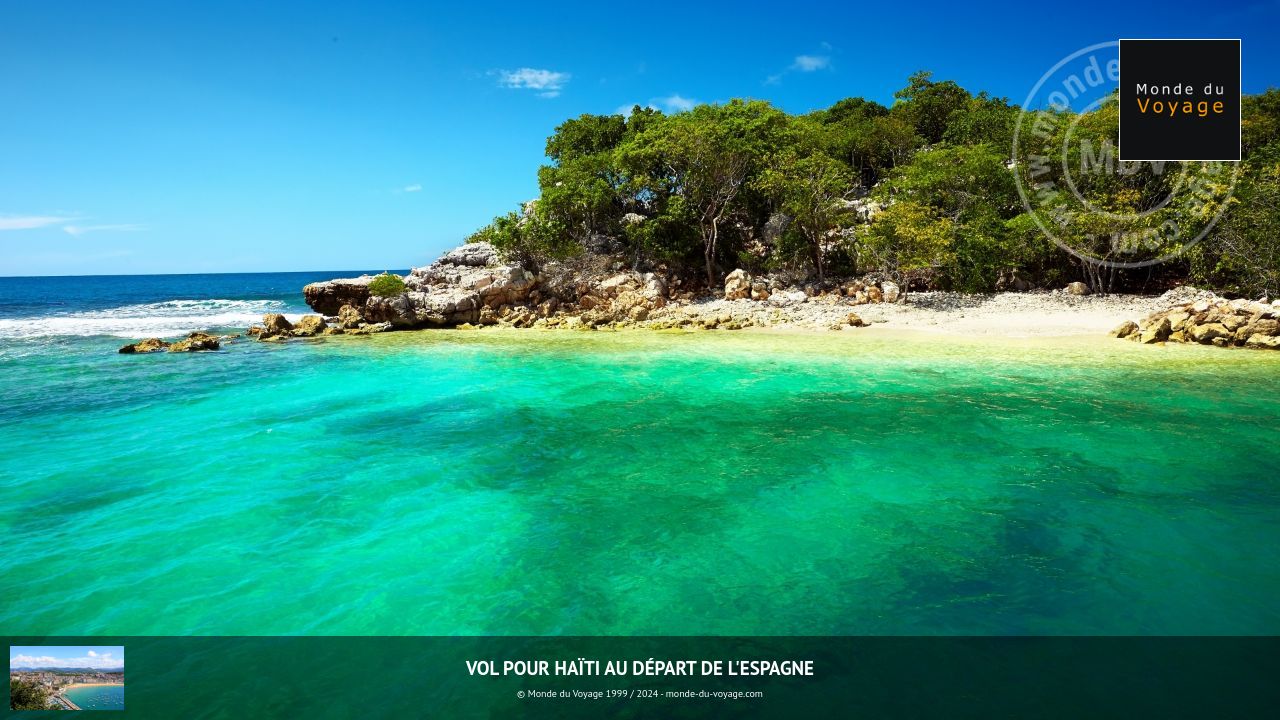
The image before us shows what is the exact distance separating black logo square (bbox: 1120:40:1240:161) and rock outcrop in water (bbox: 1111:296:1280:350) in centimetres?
559

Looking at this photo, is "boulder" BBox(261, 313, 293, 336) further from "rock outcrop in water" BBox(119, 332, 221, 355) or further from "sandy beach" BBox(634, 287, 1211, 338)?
"sandy beach" BBox(634, 287, 1211, 338)

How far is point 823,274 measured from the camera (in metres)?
38.9

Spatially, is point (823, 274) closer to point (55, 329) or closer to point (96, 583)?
point (96, 583)

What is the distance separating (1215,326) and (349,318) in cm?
3882

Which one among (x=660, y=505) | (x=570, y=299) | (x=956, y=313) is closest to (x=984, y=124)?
(x=956, y=313)

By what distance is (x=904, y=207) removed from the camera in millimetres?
32875

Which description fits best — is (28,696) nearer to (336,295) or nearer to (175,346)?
(175,346)

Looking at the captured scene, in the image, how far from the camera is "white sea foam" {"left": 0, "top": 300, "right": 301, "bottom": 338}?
35188mm

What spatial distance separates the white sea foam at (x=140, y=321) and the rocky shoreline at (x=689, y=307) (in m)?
8.70

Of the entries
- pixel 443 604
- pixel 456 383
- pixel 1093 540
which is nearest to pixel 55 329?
pixel 456 383

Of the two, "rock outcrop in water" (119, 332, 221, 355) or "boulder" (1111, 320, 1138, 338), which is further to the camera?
"rock outcrop in water" (119, 332, 221, 355)

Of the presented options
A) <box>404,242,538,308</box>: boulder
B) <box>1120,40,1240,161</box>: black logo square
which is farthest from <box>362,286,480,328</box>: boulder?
<box>1120,40,1240,161</box>: black logo square

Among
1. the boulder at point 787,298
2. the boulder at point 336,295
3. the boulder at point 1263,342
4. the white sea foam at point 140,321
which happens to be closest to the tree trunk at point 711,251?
the boulder at point 787,298

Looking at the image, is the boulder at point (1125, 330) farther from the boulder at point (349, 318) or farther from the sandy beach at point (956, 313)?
the boulder at point (349, 318)
